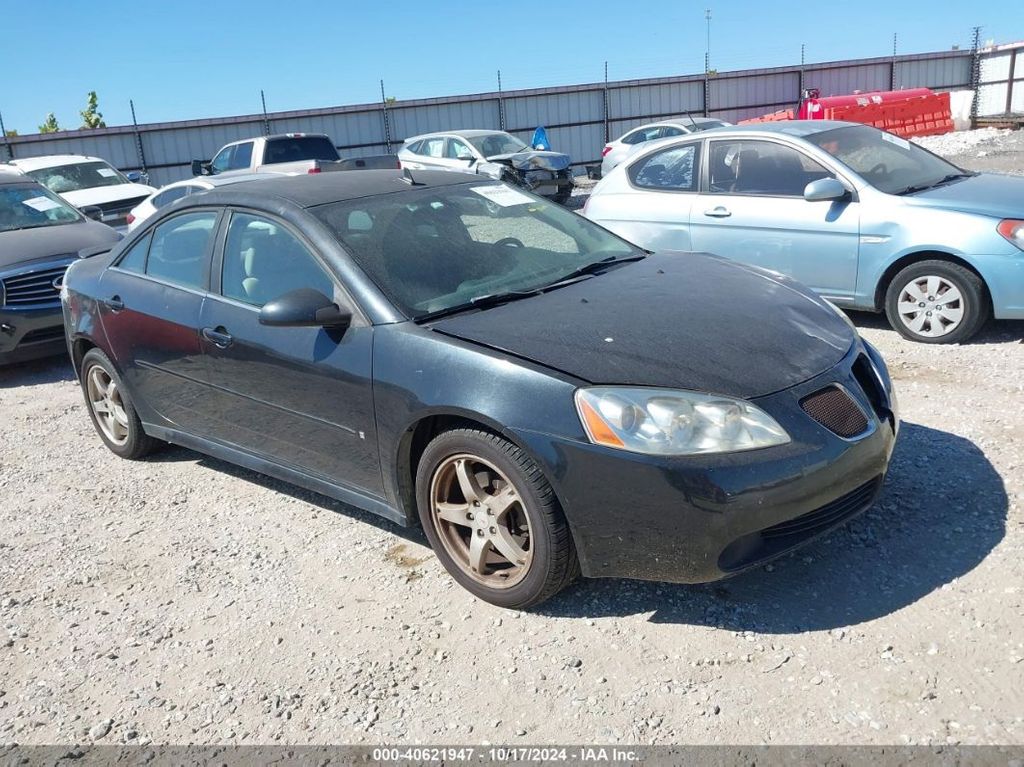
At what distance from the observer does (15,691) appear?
3.19m

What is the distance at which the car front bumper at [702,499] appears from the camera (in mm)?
2855

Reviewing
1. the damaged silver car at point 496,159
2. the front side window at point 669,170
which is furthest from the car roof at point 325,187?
the damaged silver car at point 496,159

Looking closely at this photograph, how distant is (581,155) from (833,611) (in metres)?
23.8

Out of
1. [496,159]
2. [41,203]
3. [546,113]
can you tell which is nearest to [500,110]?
[546,113]

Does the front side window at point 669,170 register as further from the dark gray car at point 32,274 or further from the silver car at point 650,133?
Result: the silver car at point 650,133

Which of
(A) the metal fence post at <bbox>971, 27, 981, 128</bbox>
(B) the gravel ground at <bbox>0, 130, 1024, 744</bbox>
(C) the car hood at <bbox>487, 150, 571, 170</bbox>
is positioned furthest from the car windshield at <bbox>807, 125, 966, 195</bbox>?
(A) the metal fence post at <bbox>971, 27, 981, 128</bbox>

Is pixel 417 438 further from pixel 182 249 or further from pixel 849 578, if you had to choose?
pixel 182 249

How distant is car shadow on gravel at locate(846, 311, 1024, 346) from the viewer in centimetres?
595

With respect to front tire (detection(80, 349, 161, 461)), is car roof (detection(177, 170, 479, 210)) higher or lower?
higher

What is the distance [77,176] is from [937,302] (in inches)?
510

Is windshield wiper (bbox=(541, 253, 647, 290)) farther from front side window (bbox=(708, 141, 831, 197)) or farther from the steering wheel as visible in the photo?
front side window (bbox=(708, 141, 831, 197))

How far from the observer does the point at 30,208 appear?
8.75 m

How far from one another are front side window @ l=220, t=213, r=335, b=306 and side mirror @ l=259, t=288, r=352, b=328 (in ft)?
0.40

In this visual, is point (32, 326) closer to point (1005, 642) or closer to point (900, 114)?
point (1005, 642)
